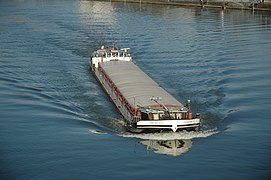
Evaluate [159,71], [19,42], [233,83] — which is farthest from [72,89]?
[19,42]

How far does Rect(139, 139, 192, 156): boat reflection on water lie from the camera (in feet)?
122

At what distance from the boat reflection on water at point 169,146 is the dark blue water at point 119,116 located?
0.22 ft

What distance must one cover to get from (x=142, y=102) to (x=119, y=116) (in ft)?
14.7

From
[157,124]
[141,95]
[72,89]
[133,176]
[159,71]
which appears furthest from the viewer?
[159,71]

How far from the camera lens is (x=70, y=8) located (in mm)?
133625

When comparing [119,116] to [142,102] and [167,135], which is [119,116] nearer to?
[142,102]

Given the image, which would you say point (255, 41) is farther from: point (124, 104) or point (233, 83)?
point (124, 104)

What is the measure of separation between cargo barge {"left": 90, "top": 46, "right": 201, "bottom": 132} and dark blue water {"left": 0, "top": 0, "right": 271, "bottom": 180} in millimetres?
985

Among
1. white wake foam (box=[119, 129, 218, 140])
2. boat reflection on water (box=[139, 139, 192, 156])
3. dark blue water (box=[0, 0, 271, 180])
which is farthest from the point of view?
white wake foam (box=[119, 129, 218, 140])

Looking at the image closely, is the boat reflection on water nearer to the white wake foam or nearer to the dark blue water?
the dark blue water

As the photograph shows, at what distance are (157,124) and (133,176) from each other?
18.8 feet

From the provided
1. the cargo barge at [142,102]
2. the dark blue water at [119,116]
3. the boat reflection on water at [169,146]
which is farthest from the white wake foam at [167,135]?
the cargo barge at [142,102]

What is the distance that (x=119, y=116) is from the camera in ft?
145

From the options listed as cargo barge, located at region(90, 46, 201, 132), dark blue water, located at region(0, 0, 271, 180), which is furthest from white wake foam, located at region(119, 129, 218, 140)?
cargo barge, located at region(90, 46, 201, 132)
